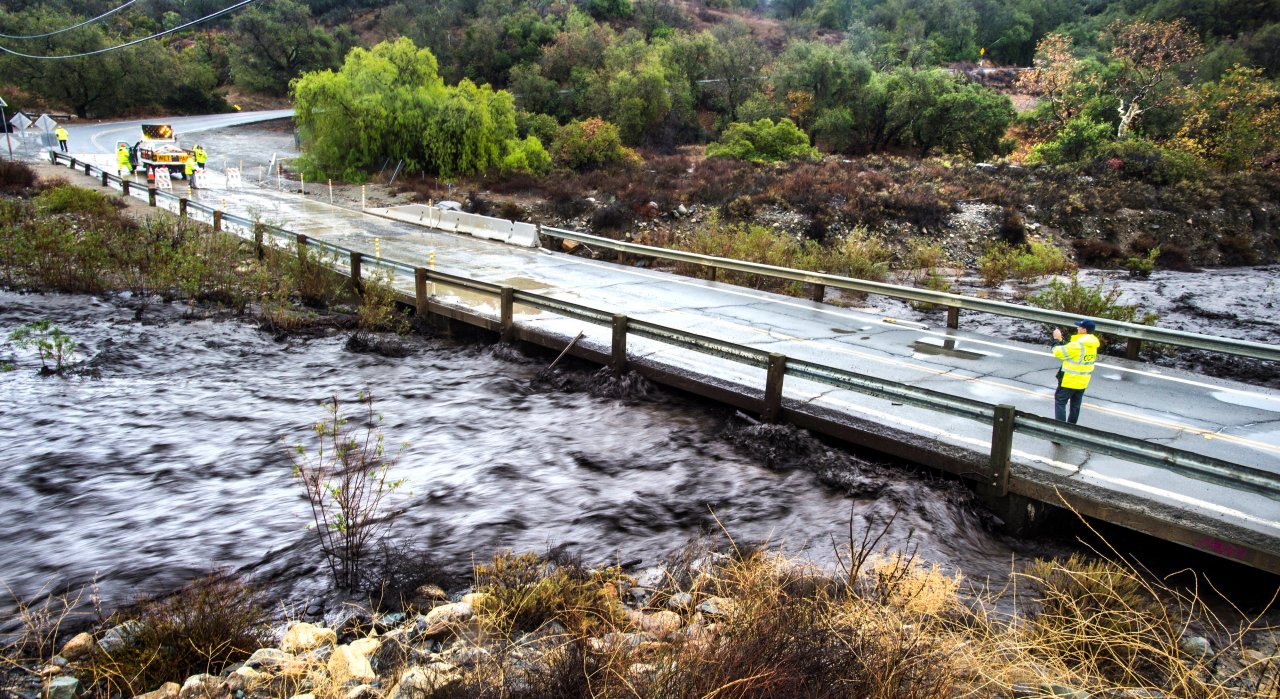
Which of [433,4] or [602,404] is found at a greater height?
[433,4]

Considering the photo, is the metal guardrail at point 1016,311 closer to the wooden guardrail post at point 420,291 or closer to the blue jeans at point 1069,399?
the blue jeans at point 1069,399

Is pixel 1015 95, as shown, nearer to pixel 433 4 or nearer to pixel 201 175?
pixel 433 4

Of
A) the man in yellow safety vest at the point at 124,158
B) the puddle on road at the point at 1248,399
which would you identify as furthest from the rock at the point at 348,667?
the man in yellow safety vest at the point at 124,158

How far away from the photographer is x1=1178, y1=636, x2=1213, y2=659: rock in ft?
17.0

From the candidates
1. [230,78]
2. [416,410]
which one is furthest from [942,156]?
[230,78]

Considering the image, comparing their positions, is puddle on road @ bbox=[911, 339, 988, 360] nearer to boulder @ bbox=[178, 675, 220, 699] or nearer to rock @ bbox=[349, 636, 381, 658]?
rock @ bbox=[349, 636, 381, 658]

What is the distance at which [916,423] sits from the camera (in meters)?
8.91

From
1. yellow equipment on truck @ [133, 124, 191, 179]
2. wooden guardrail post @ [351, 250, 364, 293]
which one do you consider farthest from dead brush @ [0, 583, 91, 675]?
yellow equipment on truck @ [133, 124, 191, 179]

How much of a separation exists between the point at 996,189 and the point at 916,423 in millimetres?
27101

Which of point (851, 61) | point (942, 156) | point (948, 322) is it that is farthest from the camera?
point (851, 61)

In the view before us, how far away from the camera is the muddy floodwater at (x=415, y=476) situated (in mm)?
7219

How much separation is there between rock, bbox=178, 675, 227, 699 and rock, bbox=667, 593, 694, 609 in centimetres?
300

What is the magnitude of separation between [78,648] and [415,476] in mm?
3929

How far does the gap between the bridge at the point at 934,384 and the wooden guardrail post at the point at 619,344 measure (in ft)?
0.09
